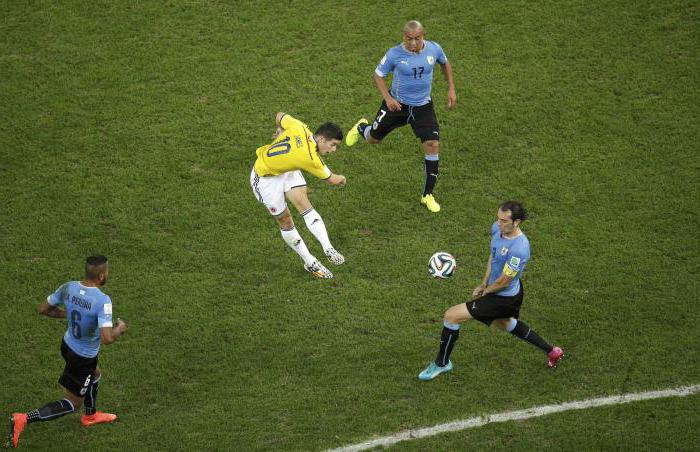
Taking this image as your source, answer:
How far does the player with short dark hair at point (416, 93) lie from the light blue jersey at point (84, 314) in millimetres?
5530

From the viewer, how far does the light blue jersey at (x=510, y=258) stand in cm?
959

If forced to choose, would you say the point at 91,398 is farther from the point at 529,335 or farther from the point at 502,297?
the point at 529,335

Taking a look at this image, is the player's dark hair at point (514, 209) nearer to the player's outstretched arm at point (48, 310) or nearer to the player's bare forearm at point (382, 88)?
the player's bare forearm at point (382, 88)

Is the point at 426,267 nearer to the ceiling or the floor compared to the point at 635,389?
nearer to the ceiling

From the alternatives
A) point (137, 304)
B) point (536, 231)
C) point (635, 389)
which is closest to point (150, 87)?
point (137, 304)

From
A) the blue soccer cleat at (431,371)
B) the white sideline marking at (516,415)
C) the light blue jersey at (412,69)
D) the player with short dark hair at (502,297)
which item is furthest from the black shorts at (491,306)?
the light blue jersey at (412,69)

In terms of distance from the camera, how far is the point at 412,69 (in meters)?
12.5

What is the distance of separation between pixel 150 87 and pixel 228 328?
19.4 ft

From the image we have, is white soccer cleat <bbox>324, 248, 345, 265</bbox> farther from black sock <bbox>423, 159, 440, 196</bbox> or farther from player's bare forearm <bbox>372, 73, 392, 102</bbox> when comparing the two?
player's bare forearm <bbox>372, 73, 392, 102</bbox>

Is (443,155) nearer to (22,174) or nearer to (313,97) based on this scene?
(313,97)

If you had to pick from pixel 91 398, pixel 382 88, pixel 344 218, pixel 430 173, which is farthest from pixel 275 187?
pixel 91 398

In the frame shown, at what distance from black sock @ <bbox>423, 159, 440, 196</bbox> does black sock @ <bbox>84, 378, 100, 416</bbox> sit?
18.6 feet

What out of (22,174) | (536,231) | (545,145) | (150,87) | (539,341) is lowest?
(539,341)

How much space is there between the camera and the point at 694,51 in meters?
15.6
